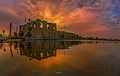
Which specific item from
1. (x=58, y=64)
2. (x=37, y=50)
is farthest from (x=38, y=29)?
(x=58, y=64)

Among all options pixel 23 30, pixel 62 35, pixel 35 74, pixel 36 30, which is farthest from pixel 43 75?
pixel 62 35

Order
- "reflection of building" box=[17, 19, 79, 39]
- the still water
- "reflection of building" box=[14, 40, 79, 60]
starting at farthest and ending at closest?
"reflection of building" box=[17, 19, 79, 39], "reflection of building" box=[14, 40, 79, 60], the still water

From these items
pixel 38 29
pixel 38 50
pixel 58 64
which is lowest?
pixel 58 64

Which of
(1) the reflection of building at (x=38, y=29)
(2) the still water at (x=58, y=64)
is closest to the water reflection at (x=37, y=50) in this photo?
(2) the still water at (x=58, y=64)

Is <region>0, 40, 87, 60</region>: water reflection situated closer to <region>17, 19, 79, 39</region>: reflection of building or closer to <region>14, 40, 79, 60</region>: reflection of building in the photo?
<region>14, 40, 79, 60</region>: reflection of building

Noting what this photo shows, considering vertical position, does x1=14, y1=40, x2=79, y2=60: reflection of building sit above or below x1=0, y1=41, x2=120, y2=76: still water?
above

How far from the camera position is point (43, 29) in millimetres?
150500

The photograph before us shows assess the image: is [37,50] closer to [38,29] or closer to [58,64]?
[58,64]

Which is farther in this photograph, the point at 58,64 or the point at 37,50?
the point at 37,50

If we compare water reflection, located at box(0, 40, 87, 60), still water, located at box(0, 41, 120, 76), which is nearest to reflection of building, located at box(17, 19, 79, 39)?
water reflection, located at box(0, 40, 87, 60)

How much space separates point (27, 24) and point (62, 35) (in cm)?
4616

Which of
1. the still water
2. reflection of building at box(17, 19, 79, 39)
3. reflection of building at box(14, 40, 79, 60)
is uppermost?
reflection of building at box(17, 19, 79, 39)

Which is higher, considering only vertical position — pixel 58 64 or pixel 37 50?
pixel 37 50

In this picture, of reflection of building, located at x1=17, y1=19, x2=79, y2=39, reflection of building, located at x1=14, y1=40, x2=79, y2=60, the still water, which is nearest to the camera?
the still water
